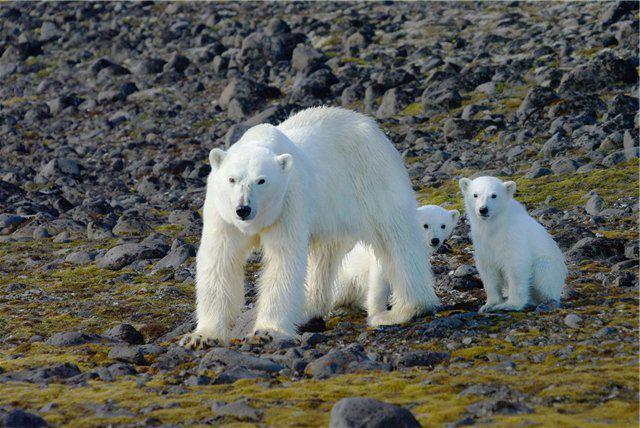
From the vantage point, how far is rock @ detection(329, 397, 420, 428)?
516 cm

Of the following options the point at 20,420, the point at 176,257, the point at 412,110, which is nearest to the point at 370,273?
the point at 176,257

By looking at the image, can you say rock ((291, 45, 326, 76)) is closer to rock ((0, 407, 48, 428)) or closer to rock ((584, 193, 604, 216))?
rock ((584, 193, 604, 216))

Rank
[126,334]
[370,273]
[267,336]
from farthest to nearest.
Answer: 1. [370,273]
2. [126,334]
3. [267,336]

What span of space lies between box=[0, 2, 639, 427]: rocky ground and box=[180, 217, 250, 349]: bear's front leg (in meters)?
0.39

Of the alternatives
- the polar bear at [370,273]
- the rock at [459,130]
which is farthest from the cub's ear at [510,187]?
the rock at [459,130]

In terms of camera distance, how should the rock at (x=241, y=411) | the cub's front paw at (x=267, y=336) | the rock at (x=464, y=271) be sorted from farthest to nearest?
the rock at (x=464, y=271) < the cub's front paw at (x=267, y=336) < the rock at (x=241, y=411)

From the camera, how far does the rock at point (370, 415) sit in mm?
5160

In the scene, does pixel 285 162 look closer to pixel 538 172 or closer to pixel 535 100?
pixel 538 172

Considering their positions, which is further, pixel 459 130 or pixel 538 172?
pixel 459 130

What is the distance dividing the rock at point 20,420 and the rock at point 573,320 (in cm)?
405

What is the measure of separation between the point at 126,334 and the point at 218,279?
1.07 metres

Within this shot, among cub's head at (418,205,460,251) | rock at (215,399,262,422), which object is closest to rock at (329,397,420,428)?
rock at (215,399,262,422)

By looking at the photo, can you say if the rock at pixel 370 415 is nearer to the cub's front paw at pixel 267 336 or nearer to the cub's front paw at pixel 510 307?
the cub's front paw at pixel 267 336

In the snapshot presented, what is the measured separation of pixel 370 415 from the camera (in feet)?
17.1
